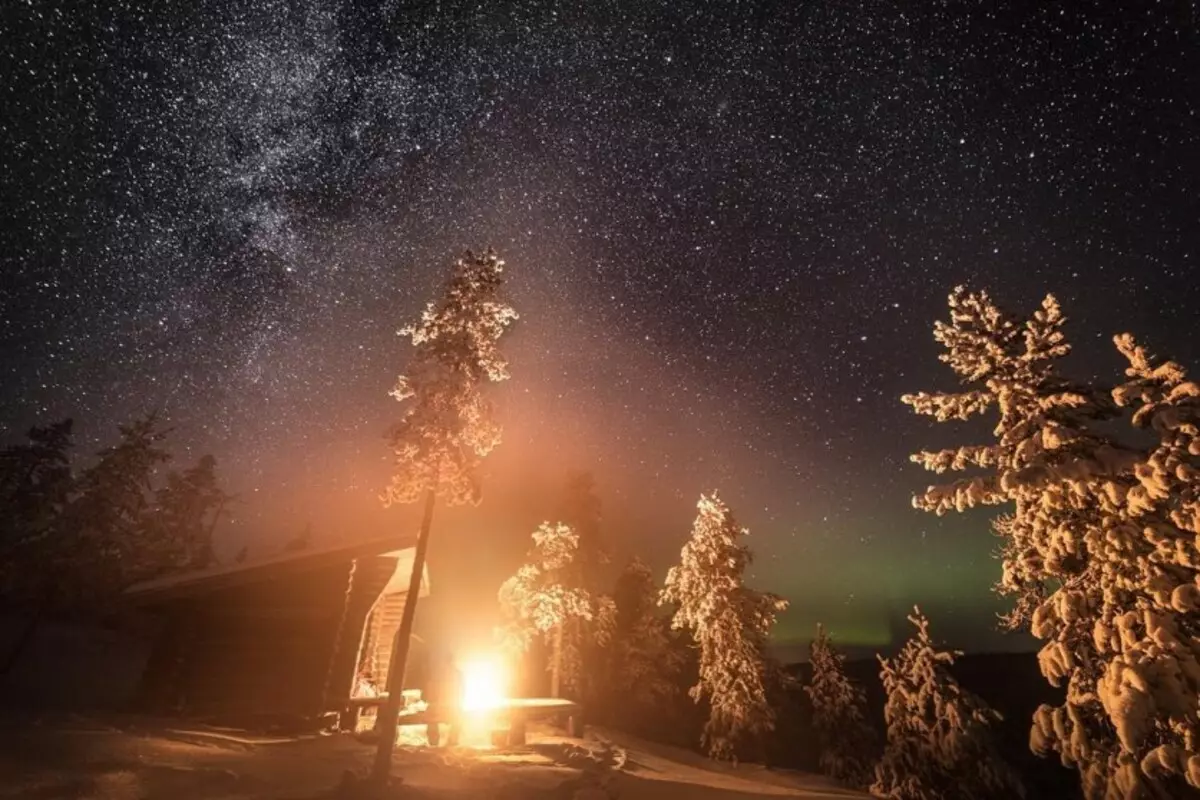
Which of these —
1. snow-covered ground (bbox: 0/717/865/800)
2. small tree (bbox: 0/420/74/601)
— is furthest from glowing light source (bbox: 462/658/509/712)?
small tree (bbox: 0/420/74/601)

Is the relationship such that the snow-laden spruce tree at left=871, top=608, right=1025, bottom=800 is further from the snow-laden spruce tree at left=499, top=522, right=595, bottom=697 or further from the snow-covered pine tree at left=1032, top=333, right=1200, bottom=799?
the snow-laden spruce tree at left=499, top=522, right=595, bottom=697

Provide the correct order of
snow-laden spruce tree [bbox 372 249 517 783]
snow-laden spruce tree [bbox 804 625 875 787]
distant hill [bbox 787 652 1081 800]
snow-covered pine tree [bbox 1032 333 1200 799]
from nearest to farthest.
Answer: snow-covered pine tree [bbox 1032 333 1200 799], snow-laden spruce tree [bbox 372 249 517 783], snow-laden spruce tree [bbox 804 625 875 787], distant hill [bbox 787 652 1081 800]

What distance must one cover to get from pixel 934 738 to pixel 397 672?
60.6ft

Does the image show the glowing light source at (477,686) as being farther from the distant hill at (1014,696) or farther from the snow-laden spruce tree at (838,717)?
the distant hill at (1014,696)

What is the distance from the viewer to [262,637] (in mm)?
20156

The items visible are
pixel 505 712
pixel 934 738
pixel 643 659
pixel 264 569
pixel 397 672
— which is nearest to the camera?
pixel 397 672

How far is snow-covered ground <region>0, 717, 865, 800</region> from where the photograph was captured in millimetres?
10453

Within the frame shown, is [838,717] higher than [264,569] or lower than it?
lower

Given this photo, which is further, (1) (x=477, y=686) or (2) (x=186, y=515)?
(2) (x=186, y=515)

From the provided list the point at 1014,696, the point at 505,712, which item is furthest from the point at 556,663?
the point at 1014,696


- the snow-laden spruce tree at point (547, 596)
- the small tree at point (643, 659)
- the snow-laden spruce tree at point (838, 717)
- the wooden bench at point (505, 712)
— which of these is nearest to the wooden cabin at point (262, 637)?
the wooden bench at point (505, 712)

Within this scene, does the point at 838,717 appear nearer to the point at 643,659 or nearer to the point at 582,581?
the point at 643,659

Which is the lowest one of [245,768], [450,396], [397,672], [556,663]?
[245,768]

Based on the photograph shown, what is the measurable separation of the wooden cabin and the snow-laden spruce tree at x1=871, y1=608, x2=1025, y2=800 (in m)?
18.9
